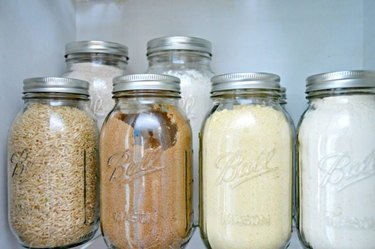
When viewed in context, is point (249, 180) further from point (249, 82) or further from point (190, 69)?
point (190, 69)

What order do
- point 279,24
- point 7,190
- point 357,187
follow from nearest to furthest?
point 357,187 < point 7,190 < point 279,24

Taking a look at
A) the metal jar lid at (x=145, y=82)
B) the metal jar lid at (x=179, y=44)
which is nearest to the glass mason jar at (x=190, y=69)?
the metal jar lid at (x=179, y=44)

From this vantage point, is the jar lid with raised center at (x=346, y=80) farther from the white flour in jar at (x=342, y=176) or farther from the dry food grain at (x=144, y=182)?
the dry food grain at (x=144, y=182)

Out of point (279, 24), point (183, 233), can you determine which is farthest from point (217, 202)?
point (279, 24)

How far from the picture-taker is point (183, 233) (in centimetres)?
50

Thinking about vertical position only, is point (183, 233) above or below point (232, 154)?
below

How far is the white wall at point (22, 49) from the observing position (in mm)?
542

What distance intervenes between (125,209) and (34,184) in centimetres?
14

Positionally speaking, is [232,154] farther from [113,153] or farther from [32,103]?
[32,103]

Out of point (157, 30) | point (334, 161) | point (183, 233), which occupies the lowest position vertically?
point (183, 233)

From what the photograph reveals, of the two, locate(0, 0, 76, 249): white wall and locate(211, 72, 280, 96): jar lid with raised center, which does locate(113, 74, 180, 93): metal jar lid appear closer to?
locate(211, 72, 280, 96): jar lid with raised center

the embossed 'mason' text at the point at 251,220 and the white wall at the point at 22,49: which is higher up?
the white wall at the point at 22,49

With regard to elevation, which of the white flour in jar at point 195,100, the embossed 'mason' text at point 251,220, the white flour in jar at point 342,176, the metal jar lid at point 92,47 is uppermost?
the metal jar lid at point 92,47

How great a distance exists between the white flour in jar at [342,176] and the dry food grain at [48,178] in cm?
33
